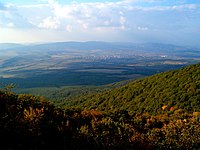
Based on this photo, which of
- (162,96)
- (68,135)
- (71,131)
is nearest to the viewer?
(68,135)

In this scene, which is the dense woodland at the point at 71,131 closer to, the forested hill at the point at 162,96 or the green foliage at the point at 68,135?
the green foliage at the point at 68,135

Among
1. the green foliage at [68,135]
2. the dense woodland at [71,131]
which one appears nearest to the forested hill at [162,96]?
the dense woodland at [71,131]

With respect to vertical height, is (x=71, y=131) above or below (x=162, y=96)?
above

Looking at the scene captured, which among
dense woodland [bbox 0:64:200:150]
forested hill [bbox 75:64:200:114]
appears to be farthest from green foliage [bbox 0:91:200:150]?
forested hill [bbox 75:64:200:114]

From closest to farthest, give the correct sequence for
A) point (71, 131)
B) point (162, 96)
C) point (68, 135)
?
point (68, 135) → point (71, 131) → point (162, 96)

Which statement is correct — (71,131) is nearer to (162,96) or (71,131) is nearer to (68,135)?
(68,135)

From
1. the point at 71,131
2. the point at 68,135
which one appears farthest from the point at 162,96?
the point at 68,135

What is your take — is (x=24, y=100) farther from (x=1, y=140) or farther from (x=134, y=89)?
(x=134, y=89)

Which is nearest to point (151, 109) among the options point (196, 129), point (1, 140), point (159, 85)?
point (159, 85)

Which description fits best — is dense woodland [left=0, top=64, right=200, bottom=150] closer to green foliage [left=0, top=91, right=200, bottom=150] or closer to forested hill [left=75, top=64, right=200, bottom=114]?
green foliage [left=0, top=91, right=200, bottom=150]
